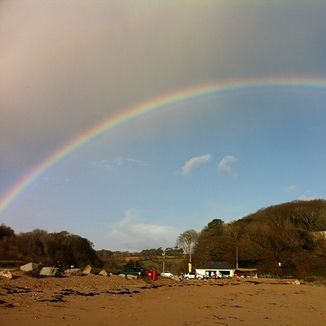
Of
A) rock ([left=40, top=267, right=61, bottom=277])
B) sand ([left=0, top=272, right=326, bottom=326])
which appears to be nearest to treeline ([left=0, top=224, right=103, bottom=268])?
rock ([left=40, top=267, right=61, bottom=277])

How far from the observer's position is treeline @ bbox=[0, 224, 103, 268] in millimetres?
54594

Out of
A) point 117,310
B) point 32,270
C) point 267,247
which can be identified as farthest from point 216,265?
point 117,310

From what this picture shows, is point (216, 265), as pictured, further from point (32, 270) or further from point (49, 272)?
point (32, 270)

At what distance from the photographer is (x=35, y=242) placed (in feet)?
198

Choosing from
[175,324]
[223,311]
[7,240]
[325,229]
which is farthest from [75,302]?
[325,229]

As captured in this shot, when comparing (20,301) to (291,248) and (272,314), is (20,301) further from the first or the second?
(291,248)

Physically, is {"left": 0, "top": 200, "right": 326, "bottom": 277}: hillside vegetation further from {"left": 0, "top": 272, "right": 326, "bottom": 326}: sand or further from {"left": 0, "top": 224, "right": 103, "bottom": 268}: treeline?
{"left": 0, "top": 272, "right": 326, "bottom": 326}: sand

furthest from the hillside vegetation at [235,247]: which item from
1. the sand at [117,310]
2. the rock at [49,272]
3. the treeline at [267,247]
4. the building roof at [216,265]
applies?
the sand at [117,310]

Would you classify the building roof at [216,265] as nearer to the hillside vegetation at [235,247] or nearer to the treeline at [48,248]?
the hillside vegetation at [235,247]

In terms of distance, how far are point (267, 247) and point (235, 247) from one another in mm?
6440

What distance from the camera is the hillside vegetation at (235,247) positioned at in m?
58.6

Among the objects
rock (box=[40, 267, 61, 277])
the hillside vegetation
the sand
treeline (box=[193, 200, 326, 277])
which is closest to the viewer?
the sand

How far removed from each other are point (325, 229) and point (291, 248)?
1620cm

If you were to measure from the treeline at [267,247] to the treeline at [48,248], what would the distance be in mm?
22361
